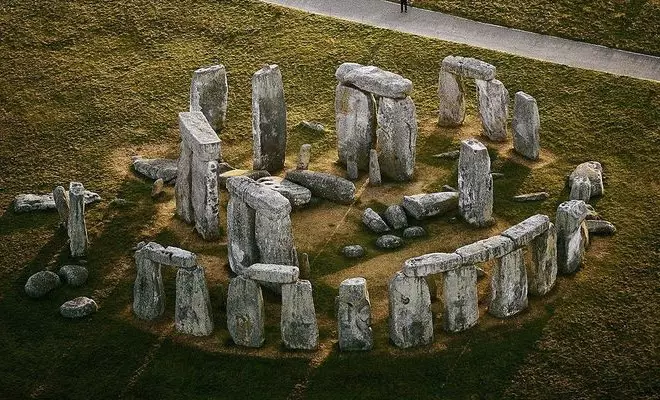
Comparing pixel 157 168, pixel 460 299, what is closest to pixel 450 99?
pixel 157 168

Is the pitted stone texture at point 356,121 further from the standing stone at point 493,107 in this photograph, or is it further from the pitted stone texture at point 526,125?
the pitted stone texture at point 526,125

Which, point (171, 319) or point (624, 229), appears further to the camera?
point (624, 229)

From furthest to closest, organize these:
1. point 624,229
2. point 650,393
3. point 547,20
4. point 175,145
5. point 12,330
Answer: point 547,20, point 175,145, point 624,229, point 12,330, point 650,393

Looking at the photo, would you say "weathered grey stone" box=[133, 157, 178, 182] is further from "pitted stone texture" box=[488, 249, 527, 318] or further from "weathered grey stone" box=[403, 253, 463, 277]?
"pitted stone texture" box=[488, 249, 527, 318]

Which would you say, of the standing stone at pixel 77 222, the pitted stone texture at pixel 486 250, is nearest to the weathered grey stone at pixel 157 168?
the standing stone at pixel 77 222

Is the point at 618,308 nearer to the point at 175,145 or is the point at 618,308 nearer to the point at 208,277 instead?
the point at 208,277

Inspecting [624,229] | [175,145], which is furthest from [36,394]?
[624,229]

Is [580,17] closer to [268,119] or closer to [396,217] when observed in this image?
[268,119]

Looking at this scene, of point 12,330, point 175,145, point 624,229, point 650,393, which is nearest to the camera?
point 650,393
